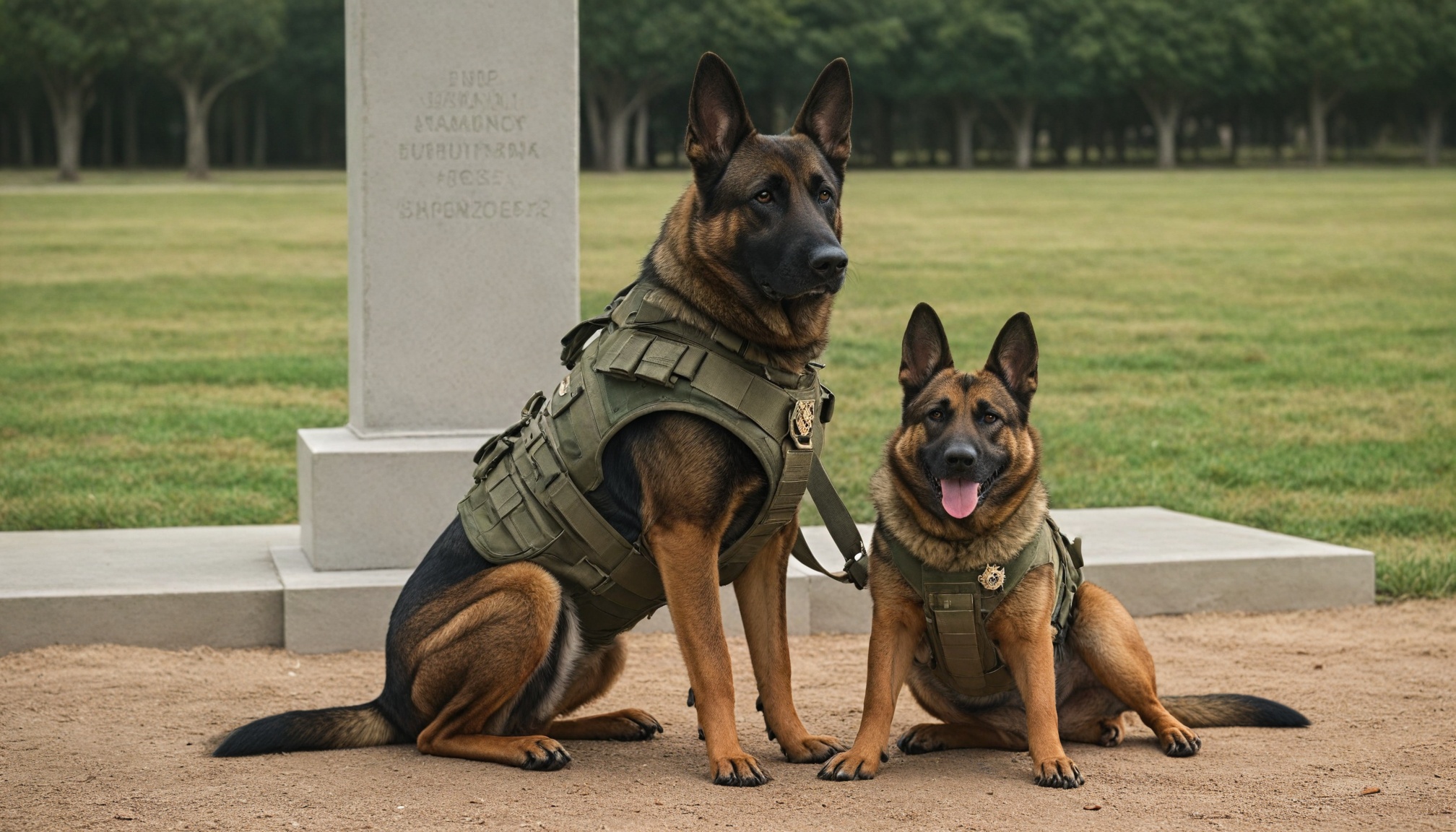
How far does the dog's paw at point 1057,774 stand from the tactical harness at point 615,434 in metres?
1.05

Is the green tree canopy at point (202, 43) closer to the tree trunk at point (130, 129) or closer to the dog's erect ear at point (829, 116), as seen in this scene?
the tree trunk at point (130, 129)

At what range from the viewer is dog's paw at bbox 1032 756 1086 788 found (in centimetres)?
467

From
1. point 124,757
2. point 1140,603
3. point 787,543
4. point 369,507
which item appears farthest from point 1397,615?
point 124,757

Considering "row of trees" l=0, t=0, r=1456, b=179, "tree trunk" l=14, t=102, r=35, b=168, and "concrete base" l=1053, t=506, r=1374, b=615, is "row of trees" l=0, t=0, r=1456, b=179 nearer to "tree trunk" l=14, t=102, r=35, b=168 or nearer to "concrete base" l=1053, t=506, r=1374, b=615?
"tree trunk" l=14, t=102, r=35, b=168

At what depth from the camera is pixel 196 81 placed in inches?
2618

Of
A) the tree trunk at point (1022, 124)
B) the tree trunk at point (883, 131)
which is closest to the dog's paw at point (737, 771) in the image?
the tree trunk at point (1022, 124)

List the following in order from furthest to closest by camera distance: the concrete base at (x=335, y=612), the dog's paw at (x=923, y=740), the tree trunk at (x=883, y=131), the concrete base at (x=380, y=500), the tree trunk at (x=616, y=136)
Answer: the tree trunk at (x=883, y=131) → the tree trunk at (x=616, y=136) → the concrete base at (x=380, y=500) → the concrete base at (x=335, y=612) → the dog's paw at (x=923, y=740)

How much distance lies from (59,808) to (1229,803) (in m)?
3.30

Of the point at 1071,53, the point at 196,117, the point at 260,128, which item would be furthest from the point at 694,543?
the point at 260,128

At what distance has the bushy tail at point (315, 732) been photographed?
4957mm

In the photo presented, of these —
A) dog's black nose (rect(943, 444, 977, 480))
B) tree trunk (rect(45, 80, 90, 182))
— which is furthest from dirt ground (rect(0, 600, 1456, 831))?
tree trunk (rect(45, 80, 90, 182))

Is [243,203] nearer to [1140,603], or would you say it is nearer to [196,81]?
[196,81]

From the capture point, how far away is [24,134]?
7462cm

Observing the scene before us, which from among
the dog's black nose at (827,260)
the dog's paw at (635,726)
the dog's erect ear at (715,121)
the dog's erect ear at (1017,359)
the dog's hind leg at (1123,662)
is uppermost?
the dog's erect ear at (715,121)
